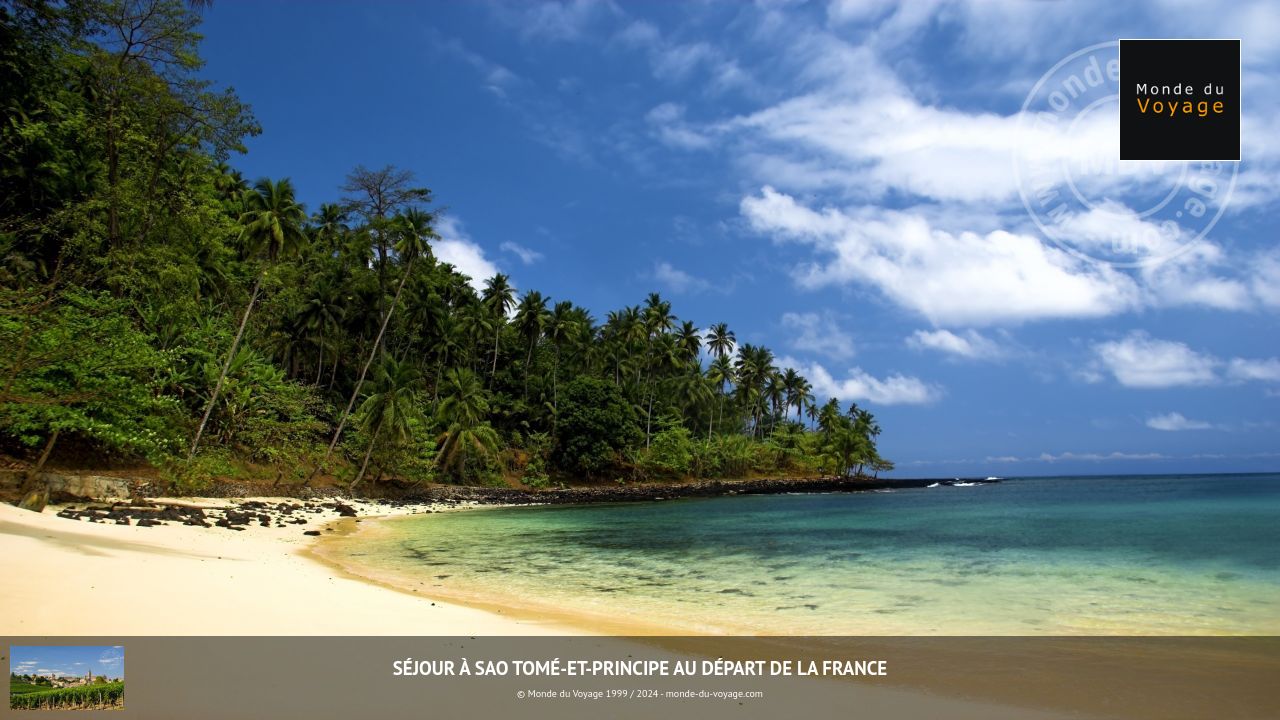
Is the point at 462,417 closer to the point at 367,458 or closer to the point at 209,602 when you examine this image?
the point at 367,458

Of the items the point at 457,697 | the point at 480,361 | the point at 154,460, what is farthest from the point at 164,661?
the point at 480,361

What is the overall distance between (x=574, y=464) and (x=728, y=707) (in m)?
52.7

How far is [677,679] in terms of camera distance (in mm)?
6145

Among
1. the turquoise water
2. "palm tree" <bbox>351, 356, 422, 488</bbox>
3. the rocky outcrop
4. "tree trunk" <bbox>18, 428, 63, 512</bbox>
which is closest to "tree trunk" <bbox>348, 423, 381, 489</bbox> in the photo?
"palm tree" <bbox>351, 356, 422, 488</bbox>

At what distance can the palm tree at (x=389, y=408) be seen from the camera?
3781 cm

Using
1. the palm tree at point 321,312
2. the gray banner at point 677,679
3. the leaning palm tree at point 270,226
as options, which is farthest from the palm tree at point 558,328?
the gray banner at point 677,679

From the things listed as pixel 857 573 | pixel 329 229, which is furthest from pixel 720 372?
pixel 857 573

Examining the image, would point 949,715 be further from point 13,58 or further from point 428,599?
point 13,58

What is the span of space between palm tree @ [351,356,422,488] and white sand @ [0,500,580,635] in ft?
82.5

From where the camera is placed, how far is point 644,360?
72.3 m

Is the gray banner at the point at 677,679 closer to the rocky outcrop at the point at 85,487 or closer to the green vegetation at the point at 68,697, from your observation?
the green vegetation at the point at 68,697

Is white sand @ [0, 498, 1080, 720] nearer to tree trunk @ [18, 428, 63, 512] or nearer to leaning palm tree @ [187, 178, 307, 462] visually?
tree trunk @ [18, 428, 63, 512]

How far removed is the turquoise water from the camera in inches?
391

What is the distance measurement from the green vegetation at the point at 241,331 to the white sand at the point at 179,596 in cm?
328
